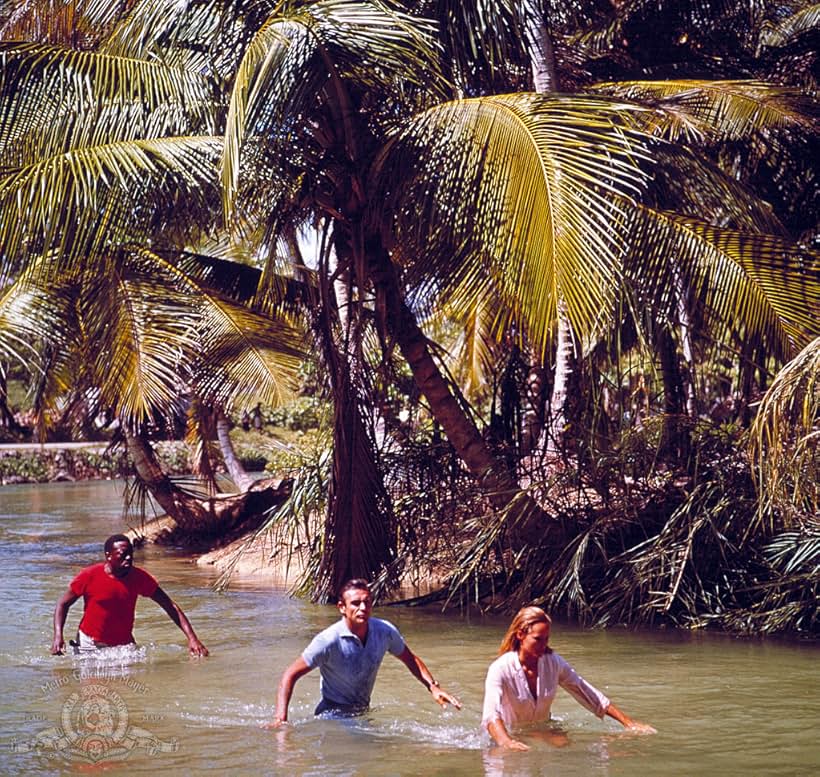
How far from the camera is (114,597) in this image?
11.3 meters

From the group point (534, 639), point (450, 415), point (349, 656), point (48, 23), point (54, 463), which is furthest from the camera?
point (54, 463)

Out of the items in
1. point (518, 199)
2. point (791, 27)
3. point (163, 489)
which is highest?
point (791, 27)

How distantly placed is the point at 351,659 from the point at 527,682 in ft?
4.01

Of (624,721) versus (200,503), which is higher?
(200,503)

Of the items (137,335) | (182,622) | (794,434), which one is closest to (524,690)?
(182,622)

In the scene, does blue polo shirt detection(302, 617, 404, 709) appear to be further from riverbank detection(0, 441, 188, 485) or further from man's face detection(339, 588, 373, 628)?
riverbank detection(0, 441, 188, 485)

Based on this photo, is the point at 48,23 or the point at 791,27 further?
the point at 791,27

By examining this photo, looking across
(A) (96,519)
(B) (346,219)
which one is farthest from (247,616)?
(A) (96,519)

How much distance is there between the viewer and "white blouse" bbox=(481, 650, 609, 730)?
788cm

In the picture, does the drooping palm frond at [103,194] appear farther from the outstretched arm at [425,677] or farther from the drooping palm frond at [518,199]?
the outstretched arm at [425,677]

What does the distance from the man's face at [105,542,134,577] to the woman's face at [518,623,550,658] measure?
430cm

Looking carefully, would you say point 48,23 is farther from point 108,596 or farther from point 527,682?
point 527,682

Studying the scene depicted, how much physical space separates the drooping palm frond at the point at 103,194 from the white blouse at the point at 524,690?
714 centimetres

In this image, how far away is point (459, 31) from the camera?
542 inches
